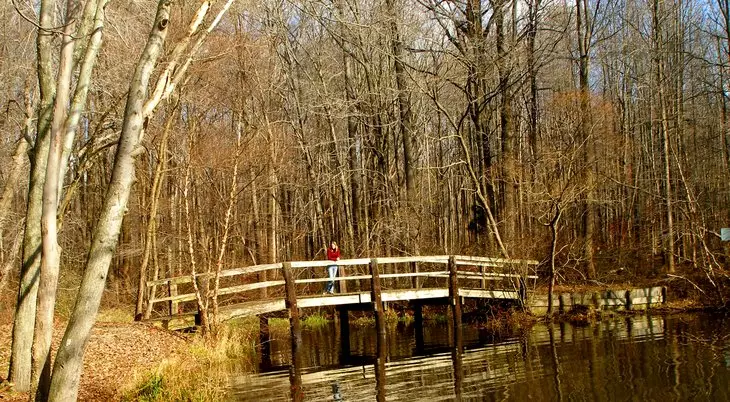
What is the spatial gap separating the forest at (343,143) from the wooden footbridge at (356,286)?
0.84 meters

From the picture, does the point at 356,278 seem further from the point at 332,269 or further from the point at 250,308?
the point at 250,308

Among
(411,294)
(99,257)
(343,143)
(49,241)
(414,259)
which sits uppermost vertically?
(343,143)

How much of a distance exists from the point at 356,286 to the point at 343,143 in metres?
8.60

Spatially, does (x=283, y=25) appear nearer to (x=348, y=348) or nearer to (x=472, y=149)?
(x=472, y=149)

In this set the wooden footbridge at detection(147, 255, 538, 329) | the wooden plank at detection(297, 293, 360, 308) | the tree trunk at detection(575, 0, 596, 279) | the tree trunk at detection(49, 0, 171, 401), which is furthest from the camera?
the tree trunk at detection(575, 0, 596, 279)

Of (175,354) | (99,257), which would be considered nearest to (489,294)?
(175,354)

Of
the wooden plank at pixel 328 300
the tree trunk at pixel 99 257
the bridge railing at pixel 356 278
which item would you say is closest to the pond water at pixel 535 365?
the wooden plank at pixel 328 300

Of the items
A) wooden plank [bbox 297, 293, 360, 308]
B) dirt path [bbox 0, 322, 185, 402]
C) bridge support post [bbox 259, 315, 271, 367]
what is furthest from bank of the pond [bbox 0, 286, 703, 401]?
wooden plank [bbox 297, 293, 360, 308]

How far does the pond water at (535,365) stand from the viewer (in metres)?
9.52

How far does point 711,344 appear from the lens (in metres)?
12.6

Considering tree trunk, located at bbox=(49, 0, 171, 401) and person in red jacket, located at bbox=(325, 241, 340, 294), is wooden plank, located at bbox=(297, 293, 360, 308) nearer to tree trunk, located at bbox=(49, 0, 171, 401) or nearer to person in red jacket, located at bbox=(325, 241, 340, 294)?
person in red jacket, located at bbox=(325, 241, 340, 294)

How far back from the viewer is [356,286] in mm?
21594

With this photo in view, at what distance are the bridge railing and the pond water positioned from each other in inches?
59.8

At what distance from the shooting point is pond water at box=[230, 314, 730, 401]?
31.2 ft
